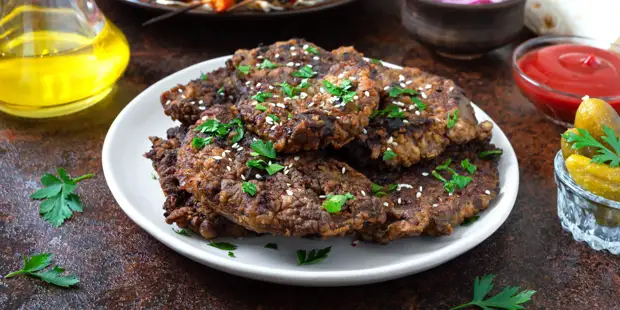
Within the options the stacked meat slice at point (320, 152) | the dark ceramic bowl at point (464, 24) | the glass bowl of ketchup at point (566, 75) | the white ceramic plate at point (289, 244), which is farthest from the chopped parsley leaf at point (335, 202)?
the dark ceramic bowl at point (464, 24)

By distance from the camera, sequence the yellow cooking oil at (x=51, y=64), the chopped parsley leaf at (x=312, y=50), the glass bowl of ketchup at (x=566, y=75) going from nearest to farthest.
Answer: the chopped parsley leaf at (x=312, y=50) → the yellow cooking oil at (x=51, y=64) → the glass bowl of ketchup at (x=566, y=75)

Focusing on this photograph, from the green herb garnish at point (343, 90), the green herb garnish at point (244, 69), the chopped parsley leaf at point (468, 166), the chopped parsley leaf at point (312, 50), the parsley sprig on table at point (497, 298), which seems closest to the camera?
the parsley sprig on table at point (497, 298)

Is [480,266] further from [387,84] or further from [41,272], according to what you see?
[41,272]

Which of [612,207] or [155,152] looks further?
[155,152]

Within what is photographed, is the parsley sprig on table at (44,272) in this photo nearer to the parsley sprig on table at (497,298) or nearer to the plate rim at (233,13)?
the parsley sprig on table at (497,298)

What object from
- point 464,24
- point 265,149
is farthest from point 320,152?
point 464,24

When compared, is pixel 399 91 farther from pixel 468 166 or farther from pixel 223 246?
pixel 223 246

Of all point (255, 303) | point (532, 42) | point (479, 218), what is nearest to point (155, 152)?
point (255, 303)
